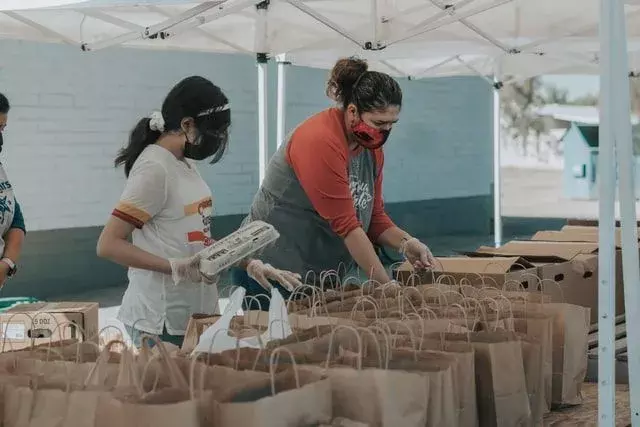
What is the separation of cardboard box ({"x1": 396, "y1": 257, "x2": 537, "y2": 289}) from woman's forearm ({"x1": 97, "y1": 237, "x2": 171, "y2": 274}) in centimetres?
79

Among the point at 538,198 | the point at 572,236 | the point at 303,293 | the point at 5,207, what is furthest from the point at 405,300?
the point at 538,198

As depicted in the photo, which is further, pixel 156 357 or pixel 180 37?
pixel 180 37

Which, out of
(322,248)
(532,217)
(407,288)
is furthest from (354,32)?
(532,217)

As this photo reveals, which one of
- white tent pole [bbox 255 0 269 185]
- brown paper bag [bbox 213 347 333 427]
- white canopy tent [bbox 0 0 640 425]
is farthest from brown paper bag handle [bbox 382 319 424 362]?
white tent pole [bbox 255 0 269 185]

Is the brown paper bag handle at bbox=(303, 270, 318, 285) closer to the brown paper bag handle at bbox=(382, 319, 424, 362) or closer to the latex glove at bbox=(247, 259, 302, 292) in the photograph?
the latex glove at bbox=(247, 259, 302, 292)

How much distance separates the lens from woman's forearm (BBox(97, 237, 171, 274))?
2449 mm

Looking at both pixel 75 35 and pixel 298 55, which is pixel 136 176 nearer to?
pixel 75 35

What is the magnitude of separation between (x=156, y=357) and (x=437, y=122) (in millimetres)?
9424

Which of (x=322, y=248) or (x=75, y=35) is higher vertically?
(x=75, y=35)

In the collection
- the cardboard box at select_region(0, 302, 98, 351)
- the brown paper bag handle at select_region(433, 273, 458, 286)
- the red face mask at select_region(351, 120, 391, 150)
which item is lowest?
the cardboard box at select_region(0, 302, 98, 351)

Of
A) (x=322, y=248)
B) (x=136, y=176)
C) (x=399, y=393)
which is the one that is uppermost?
(x=136, y=176)

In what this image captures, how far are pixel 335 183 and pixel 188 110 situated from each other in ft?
1.40

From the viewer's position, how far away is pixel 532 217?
12734 mm

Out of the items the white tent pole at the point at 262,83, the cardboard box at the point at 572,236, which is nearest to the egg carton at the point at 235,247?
the cardboard box at the point at 572,236
